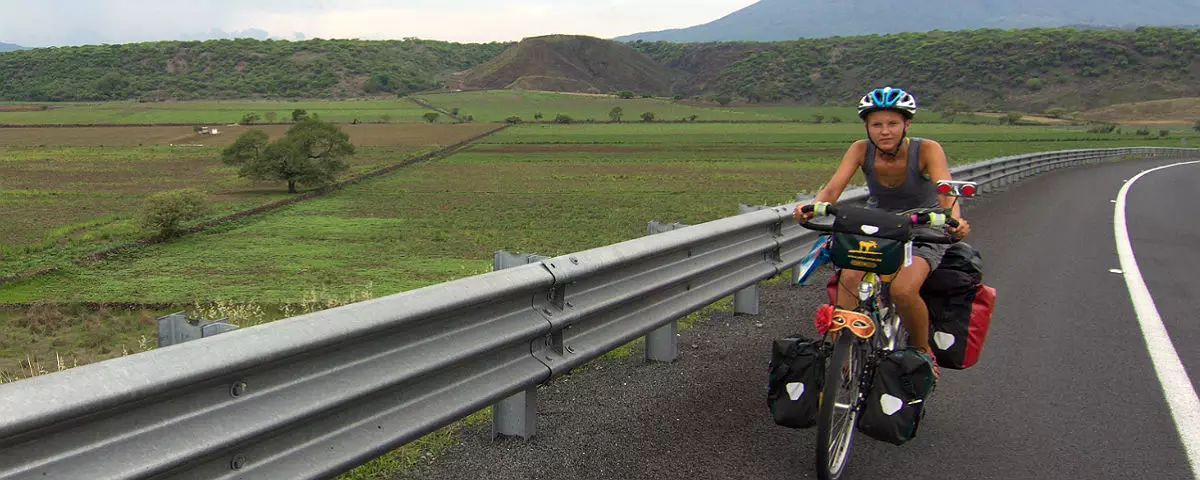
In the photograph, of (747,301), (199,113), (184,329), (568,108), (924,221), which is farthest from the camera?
(568,108)

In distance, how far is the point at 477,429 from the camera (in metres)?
4.69

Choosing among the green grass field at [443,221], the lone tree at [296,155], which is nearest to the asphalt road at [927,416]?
the green grass field at [443,221]

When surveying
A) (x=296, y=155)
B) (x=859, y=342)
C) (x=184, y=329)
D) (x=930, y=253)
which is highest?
(x=184, y=329)

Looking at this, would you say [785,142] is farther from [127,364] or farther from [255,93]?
[255,93]

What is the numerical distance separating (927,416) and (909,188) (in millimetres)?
1249

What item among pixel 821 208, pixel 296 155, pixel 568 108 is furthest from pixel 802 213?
pixel 568 108

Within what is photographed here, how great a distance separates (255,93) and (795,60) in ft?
338

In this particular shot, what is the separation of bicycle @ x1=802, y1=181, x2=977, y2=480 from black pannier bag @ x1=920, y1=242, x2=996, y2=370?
28 centimetres

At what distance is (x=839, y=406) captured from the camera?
4047 millimetres

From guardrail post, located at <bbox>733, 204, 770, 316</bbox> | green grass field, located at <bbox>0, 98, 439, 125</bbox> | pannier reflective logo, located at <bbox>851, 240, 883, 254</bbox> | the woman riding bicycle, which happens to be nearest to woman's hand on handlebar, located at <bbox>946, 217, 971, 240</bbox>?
the woman riding bicycle

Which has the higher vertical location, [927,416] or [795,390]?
[795,390]

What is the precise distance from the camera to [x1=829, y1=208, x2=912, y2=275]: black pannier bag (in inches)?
165

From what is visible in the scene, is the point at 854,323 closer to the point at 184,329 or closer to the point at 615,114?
the point at 184,329

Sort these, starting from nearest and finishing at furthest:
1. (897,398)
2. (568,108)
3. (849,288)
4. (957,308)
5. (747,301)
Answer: (897,398)
(849,288)
(957,308)
(747,301)
(568,108)
